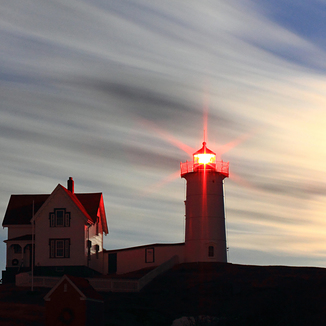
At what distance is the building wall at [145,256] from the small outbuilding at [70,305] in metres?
23.7

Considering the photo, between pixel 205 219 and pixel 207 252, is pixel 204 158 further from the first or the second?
pixel 207 252

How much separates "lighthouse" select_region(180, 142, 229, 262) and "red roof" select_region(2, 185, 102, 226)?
974cm

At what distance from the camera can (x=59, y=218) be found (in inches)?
2505

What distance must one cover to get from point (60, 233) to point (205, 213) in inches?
577

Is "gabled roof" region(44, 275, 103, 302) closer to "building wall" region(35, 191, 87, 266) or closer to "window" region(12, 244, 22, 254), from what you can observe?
"building wall" region(35, 191, 87, 266)

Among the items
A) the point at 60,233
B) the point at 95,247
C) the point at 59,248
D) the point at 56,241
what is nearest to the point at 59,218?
the point at 60,233

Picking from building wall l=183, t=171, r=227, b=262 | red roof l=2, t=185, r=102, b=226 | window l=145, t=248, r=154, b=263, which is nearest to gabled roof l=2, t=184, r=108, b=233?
red roof l=2, t=185, r=102, b=226

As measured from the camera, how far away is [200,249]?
216ft

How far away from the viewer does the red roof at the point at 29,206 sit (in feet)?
218

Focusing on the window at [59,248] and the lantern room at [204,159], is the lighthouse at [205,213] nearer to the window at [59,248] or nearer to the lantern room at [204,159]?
the lantern room at [204,159]

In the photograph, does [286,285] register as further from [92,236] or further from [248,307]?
[92,236]

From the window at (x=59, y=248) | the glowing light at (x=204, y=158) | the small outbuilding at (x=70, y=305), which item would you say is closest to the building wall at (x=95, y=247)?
the window at (x=59, y=248)

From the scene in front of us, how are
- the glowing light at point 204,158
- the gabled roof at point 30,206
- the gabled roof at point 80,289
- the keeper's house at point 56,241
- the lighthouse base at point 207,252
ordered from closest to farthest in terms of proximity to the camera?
the gabled roof at point 80,289
the keeper's house at point 56,241
the lighthouse base at point 207,252
the gabled roof at point 30,206
the glowing light at point 204,158

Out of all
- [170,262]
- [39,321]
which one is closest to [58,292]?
[39,321]
